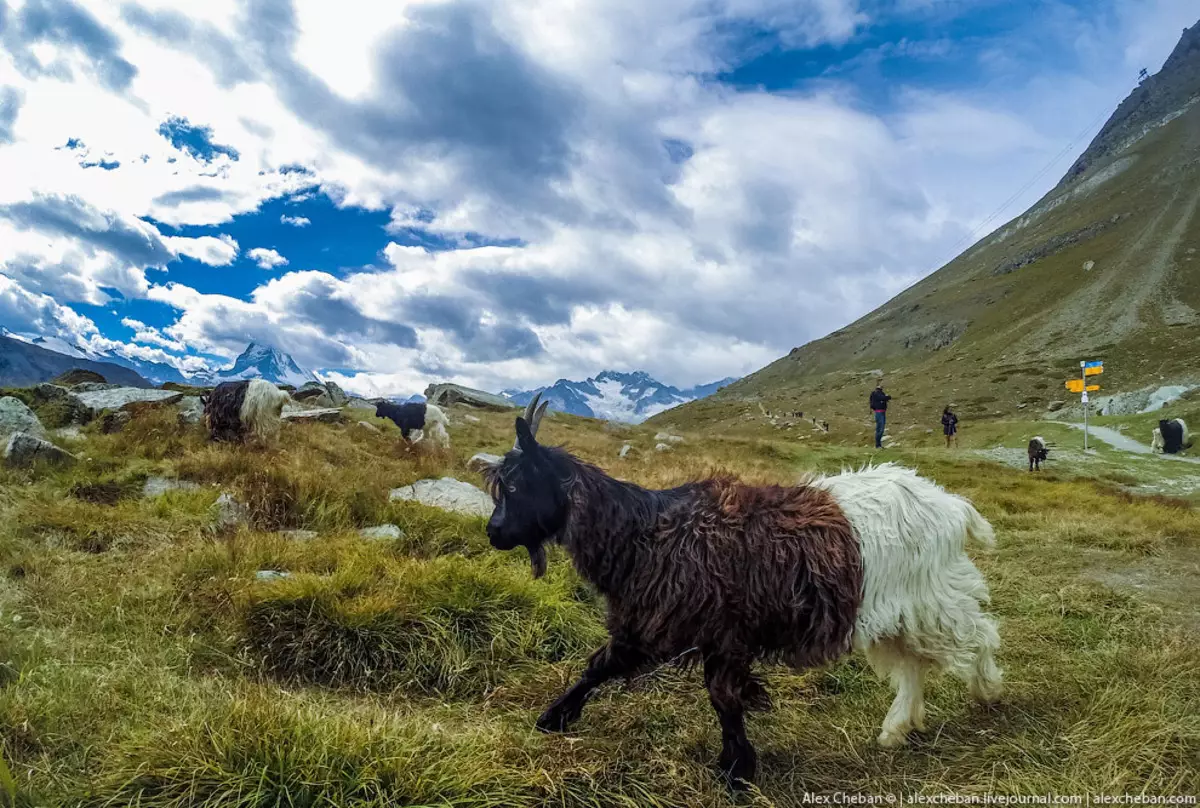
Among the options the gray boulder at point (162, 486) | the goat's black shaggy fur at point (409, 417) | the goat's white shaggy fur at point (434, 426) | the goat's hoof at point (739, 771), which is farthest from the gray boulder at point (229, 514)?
the goat's black shaggy fur at point (409, 417)

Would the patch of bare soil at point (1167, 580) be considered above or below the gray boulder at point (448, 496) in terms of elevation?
below

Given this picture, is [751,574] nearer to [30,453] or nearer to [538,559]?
[538,559]

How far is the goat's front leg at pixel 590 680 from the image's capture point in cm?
434

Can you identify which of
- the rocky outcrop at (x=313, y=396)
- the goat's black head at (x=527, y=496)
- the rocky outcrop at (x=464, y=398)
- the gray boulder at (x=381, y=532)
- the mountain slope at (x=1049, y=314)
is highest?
the mountain slope at (x=1049, y=314)

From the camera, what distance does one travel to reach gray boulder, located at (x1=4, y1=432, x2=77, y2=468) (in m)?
8.81

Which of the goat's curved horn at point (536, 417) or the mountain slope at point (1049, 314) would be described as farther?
the mountain slope at point (1049, 314)

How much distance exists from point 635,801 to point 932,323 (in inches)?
6038

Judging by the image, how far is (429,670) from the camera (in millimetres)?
4984

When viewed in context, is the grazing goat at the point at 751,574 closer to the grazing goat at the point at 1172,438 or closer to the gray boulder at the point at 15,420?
the gray boulder at the point at 15,420

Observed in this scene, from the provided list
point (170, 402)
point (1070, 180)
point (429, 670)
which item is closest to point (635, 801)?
point (429, 670)

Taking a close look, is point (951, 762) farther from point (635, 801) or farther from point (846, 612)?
point (635, 801)

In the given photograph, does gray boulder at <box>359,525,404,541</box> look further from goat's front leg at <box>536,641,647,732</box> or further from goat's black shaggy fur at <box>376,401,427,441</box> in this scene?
goat's black shaggy fur at <box>376,401,427,441</box>

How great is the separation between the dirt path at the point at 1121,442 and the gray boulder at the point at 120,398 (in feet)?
110

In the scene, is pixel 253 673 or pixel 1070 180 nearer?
pixel 253 673
